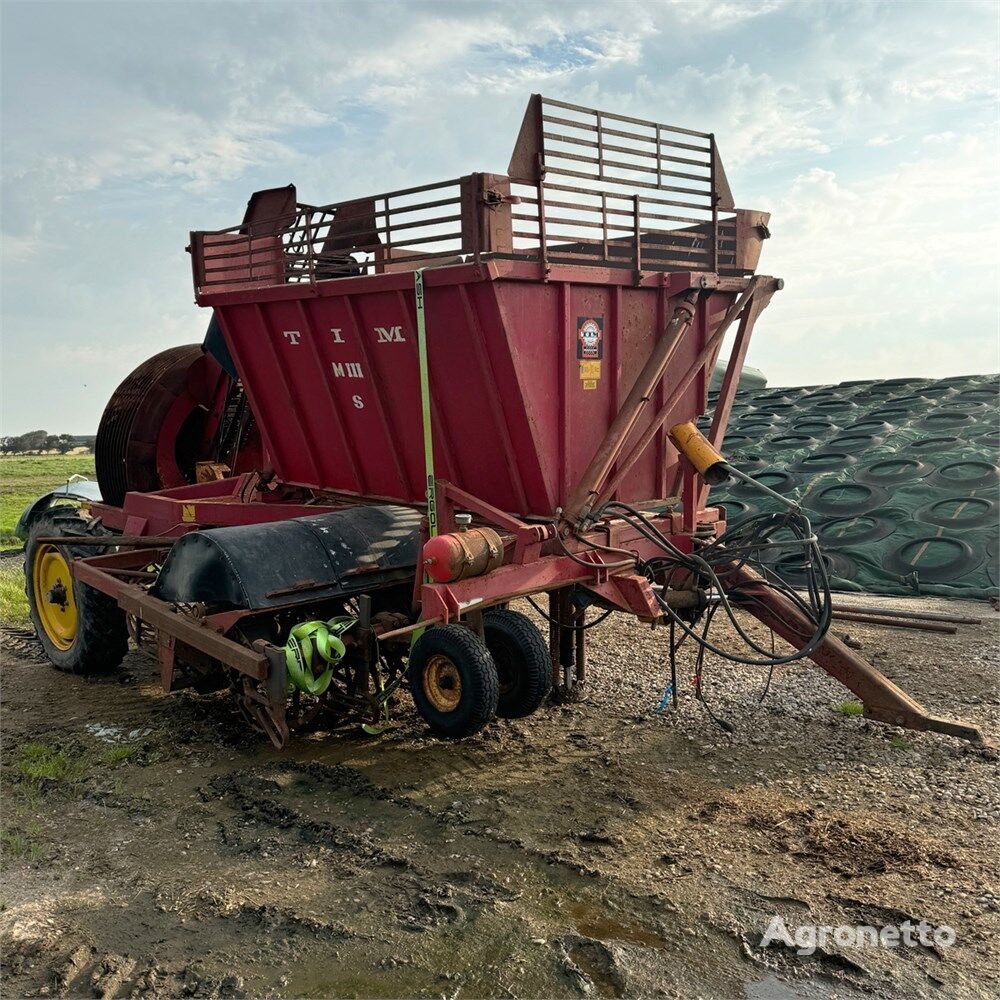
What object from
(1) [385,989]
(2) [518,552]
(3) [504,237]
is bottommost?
(1) [385,989]

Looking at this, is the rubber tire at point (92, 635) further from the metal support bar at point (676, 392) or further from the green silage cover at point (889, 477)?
the green silage cover at point (889, 477)

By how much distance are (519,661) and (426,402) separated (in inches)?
63.8

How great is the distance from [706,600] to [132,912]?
375 cm

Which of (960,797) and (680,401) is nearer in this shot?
(960,797)

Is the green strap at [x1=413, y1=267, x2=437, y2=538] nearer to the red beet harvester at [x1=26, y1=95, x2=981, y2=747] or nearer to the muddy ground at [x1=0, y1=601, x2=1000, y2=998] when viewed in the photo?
the red beet harvester at [x1=26, y1=95, x2=981, y2=747]

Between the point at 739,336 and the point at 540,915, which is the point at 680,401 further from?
the point at 540,915

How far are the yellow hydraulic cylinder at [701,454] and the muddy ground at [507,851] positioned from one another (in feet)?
5.31

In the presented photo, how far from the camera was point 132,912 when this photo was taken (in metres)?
4.22

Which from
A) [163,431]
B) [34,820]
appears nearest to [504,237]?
[34,820]

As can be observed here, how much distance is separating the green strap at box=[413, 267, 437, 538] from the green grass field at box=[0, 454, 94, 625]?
18.4ft

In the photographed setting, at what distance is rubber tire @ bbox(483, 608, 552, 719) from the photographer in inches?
227

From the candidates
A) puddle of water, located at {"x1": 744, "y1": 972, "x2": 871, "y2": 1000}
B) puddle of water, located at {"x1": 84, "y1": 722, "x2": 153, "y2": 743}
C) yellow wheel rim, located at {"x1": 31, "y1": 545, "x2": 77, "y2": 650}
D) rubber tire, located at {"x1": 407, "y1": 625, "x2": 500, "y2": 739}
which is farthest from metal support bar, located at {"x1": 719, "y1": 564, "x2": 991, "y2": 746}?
yellow wheel rim, located at {"x1": 31, "y1": 545, "x2": 77, "y2": 650}

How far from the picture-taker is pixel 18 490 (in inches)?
1097

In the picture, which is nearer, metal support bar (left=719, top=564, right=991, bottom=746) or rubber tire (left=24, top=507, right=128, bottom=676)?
metal support bar (left=719, top=564, right=991, bottom=746)
